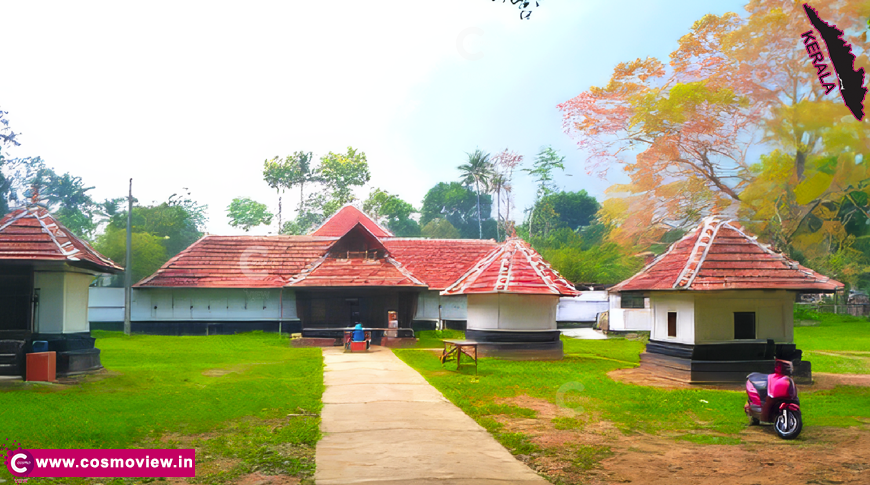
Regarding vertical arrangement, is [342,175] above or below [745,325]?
above

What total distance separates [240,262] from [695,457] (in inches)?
965

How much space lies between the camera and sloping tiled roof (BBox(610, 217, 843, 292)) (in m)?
14.1

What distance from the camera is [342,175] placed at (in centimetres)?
5666

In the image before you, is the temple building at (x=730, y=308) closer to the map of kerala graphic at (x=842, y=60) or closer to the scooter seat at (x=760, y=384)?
the scooter seat at (x=760, y=384)

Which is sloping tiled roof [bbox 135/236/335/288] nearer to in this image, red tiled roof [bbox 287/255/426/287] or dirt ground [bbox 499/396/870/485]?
red tiled roof [bbox 287/255/426/287]

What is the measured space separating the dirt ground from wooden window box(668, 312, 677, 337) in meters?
5.92

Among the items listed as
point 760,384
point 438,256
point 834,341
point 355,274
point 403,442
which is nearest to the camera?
point 403,442

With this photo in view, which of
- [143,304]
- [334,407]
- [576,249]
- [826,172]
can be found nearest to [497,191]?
[576,249]

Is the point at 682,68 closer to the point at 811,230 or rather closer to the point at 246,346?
the point at 811,230

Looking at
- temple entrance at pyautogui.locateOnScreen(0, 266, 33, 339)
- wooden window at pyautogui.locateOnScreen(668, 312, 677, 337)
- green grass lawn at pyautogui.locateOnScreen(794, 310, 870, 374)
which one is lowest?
green grass lawn at pyautogui.locateOnScreen(794, 310, 870, 374)

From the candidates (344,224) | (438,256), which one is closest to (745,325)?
(438,256)

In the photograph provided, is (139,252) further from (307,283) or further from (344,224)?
(307,283)

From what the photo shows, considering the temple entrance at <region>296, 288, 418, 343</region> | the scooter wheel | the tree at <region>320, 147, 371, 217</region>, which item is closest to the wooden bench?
the temple entrance at <region>296, 288, 418, 343</region>

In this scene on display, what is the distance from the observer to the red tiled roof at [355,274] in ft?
81.6
